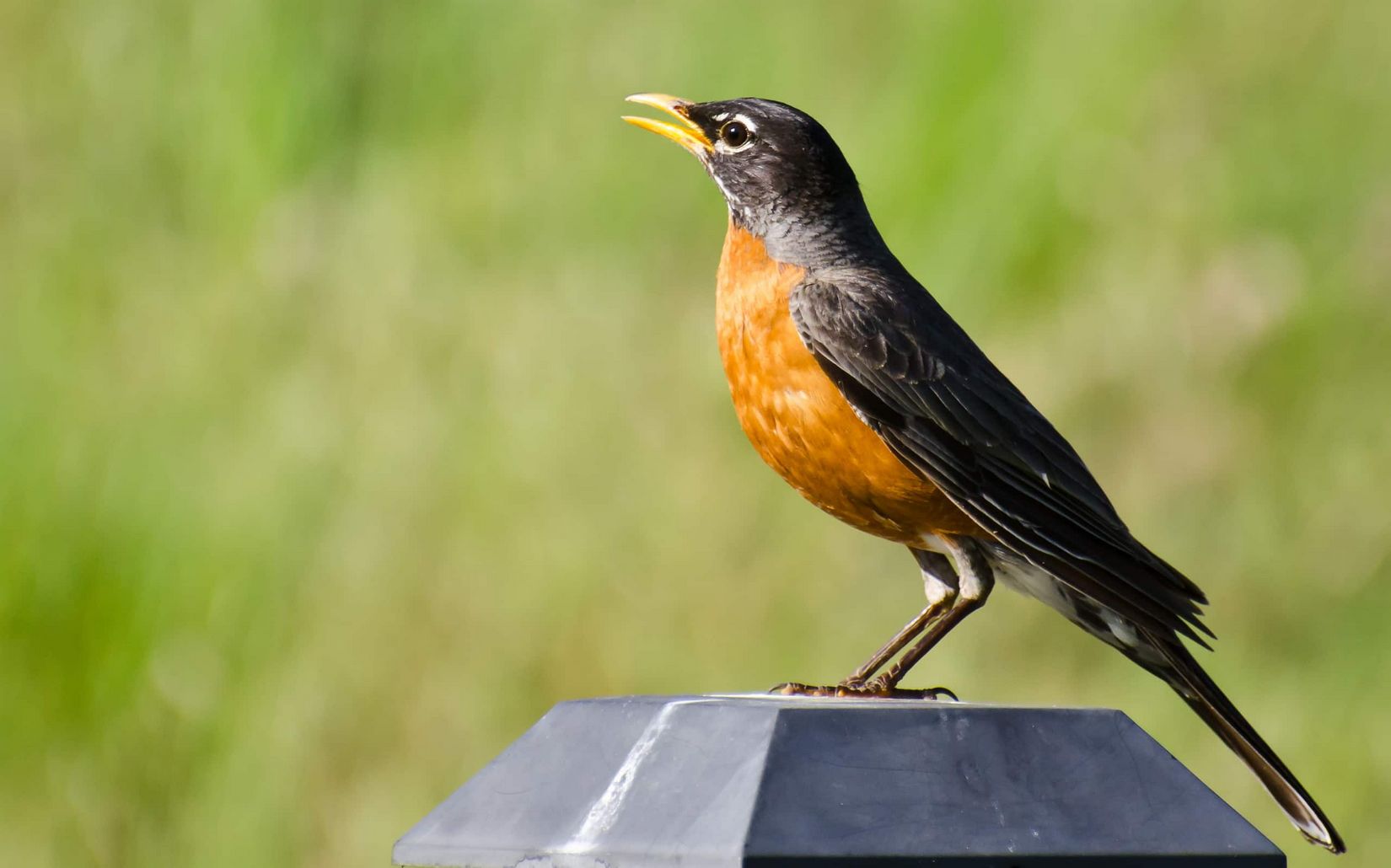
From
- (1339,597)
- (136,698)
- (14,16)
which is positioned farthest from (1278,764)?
(14,16)

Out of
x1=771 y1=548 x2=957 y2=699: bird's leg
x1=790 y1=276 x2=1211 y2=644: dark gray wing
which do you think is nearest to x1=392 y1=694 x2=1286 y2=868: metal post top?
x1=771 y1=548 x2=957 y2=699: bird's leg

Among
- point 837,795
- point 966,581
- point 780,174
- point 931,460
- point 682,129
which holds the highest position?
point 682,129

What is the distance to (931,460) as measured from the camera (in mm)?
3527

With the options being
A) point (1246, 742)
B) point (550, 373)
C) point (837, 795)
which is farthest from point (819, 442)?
point (550, 373)

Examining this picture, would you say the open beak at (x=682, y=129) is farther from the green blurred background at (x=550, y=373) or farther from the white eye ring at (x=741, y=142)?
the green blurred background at (x=550, y=373)

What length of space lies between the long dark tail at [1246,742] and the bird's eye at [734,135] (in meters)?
1.79

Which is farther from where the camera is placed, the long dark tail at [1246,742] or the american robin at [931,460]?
the american robin at [931,460]

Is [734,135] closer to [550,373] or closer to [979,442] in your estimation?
[979,442]

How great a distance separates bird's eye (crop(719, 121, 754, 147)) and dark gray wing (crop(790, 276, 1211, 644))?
625 millimetres

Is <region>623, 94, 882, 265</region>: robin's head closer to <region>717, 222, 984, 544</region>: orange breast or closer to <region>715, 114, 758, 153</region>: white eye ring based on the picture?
<region>715, 114, 758, 153</region>: white eye ring

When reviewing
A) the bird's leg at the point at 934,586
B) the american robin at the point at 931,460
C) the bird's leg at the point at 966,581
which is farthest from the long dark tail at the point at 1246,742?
the bird's leg at the point at 934,586

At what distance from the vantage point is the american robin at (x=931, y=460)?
337 centimetres

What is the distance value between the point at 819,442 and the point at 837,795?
190cm

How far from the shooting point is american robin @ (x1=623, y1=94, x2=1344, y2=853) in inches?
133
